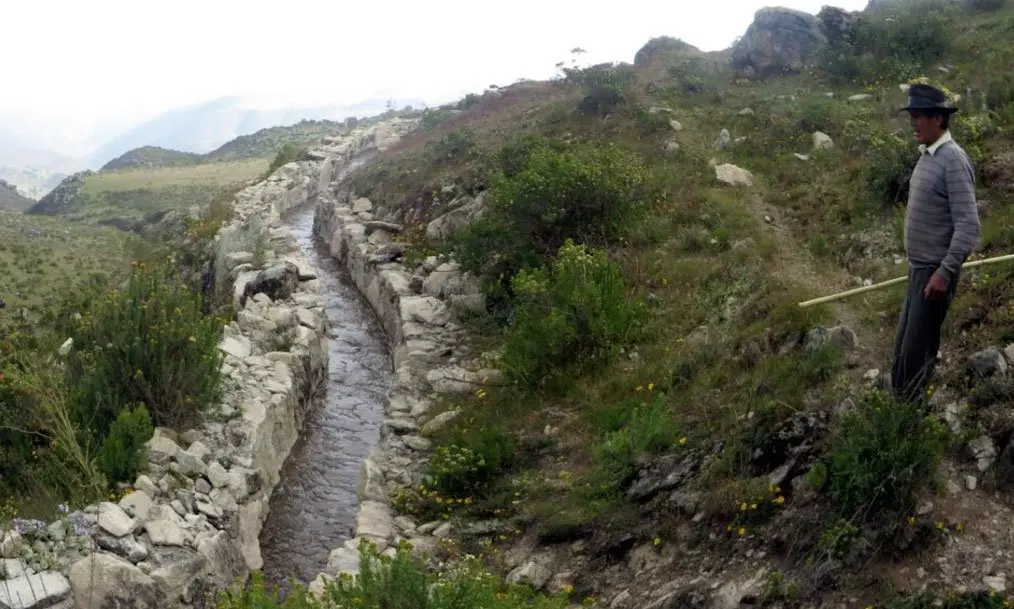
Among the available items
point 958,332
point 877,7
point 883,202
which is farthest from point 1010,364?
point 877,7

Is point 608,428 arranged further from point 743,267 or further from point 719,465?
point 743,267

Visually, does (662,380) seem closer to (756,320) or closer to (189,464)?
(756,320)

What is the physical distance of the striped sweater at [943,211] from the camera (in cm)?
474

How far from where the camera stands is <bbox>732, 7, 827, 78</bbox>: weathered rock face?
20.2 m

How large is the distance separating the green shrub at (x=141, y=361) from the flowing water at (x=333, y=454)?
1.56 m

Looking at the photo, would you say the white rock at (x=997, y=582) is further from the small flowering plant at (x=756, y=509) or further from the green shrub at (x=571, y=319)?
the green shrub at (x=571, y=319)

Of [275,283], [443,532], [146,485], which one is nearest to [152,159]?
[275,283]

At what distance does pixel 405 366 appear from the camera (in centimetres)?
1103

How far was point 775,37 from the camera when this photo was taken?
2081 centimetres

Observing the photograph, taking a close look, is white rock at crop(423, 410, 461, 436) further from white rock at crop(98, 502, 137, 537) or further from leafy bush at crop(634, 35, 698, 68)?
leafy bush at crop(634, 35, 698, 68)

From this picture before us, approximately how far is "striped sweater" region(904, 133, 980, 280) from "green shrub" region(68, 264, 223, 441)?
6.88m

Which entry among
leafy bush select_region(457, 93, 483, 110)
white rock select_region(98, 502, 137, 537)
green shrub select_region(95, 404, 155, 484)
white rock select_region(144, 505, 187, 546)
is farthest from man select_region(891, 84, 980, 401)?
leafy bush select_region(457, 93, 483, 110)

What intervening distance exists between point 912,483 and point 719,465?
1508 mm

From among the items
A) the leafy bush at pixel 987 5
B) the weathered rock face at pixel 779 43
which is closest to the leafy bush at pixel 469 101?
the weathered rock face at pixel 779 43
